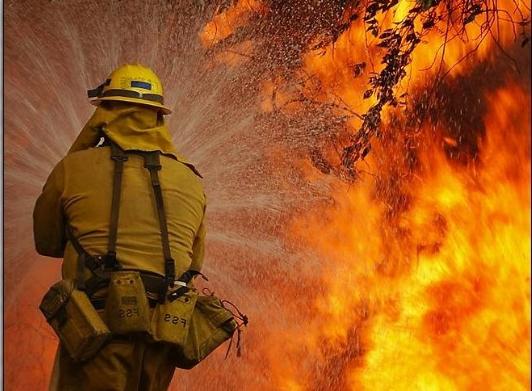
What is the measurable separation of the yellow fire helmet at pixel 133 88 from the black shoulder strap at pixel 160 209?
21cm

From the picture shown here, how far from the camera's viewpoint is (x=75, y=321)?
14.4 feet

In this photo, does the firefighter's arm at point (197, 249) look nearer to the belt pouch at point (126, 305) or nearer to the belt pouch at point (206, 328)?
the belt pouch at point (206, 328)

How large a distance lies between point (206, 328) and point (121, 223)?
47cm

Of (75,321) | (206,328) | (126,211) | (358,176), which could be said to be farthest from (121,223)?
(358,176)

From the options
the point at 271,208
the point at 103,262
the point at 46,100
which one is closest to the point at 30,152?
the point at 46,100

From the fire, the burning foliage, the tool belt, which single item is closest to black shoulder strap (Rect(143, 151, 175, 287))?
the tool belt

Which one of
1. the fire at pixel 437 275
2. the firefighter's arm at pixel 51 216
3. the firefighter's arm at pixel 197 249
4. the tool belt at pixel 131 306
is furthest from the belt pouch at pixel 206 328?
the fire at pixel 437 275

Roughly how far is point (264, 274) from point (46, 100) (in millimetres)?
1276

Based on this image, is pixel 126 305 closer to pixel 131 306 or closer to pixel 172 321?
pixel 131 306

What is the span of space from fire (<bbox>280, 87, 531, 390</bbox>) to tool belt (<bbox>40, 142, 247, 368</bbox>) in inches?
71.4

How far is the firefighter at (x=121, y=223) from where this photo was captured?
14.6 feet

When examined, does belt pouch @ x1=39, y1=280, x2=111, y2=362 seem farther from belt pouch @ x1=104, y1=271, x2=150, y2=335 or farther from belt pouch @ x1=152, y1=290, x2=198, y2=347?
belt pouch @ x1=152, y1=290, x2=198, y2=347

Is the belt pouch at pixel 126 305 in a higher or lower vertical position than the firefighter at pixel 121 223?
lower

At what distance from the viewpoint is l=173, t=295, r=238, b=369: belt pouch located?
15.1ft
